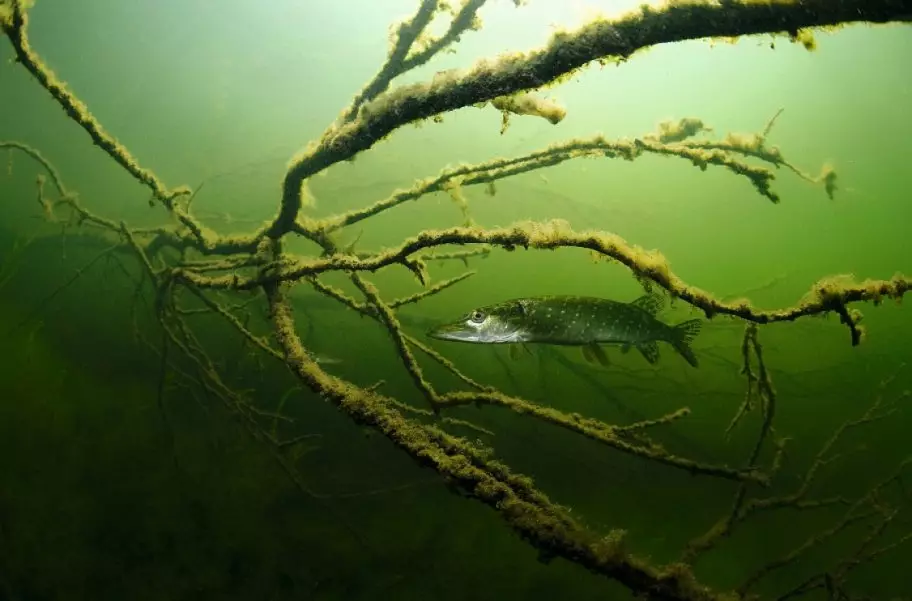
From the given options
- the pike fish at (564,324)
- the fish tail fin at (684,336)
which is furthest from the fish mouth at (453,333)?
the fish tail fin at (684,336)

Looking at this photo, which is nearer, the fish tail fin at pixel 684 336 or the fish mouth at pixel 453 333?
the fish mouth at pixel 453 333

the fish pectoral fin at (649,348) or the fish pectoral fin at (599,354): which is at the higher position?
the fish pectoral fin at (599,354)

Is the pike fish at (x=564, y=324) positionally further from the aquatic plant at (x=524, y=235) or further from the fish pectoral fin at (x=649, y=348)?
the aquatic plant at (x=524, y=235)

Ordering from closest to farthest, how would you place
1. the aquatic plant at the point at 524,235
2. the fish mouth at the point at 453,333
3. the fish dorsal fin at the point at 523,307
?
the aquatic plant at the point at 524,235
the fish mouth at the point at 453,333
the fish dorsal fin at the point at 523,307

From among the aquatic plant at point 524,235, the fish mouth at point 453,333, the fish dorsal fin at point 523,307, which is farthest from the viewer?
the fish dorsal fin at point 523,307

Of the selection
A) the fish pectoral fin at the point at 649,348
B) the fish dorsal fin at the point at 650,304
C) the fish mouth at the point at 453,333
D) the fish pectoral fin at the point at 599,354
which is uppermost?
the fish mouth at the point at 453,333

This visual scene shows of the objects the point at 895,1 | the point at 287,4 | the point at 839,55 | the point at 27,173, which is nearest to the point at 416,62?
the point at 895,1

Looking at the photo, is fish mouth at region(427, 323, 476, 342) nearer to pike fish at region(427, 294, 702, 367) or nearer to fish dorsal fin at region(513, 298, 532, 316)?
pike fish at region(427, 294, 702, 367)
